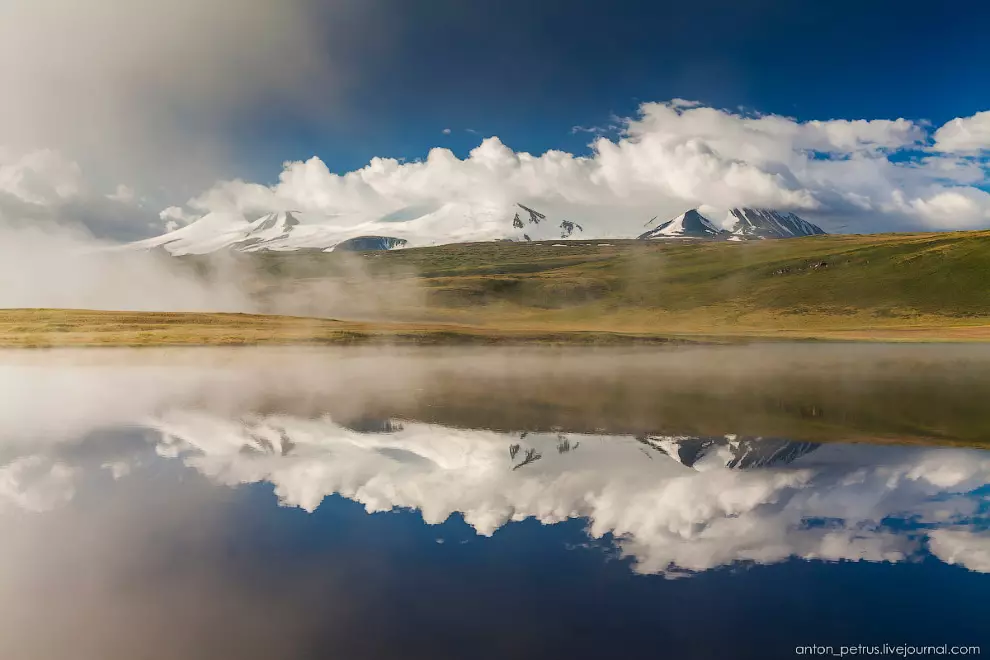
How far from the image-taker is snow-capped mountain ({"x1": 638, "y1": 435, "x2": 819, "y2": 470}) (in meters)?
20.2

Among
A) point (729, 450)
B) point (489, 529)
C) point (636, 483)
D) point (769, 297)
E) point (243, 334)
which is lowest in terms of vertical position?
point (729, 450)

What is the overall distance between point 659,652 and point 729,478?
32.5 ft

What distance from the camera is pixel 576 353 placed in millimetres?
67938

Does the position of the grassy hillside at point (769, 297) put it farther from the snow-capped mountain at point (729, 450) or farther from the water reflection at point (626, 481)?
the water reflection at point (626, 481)

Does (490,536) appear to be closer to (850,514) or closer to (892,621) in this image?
(892,621)

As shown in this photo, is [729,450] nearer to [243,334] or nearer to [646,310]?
[243,334]

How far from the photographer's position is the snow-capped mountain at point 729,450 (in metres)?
20.2

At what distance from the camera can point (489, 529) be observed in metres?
14.3

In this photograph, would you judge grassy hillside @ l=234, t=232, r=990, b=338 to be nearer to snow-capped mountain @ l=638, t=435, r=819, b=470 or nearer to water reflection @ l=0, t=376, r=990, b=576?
snow-capped mountain @ l=638, t=435, r=819, b=470

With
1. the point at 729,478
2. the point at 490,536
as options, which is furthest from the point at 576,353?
the point at 490,536

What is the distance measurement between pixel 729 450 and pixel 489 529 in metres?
10.7

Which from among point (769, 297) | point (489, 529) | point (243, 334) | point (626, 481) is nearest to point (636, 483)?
point (626, 481)

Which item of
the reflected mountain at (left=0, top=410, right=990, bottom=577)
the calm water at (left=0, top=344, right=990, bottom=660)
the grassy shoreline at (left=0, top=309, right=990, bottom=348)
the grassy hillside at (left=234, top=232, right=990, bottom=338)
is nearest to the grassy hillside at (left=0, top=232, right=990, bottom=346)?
the grassy shoreline at (left=0, top=309, right=990, bottom=348)

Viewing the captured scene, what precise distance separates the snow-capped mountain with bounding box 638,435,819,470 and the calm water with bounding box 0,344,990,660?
0.16 m
